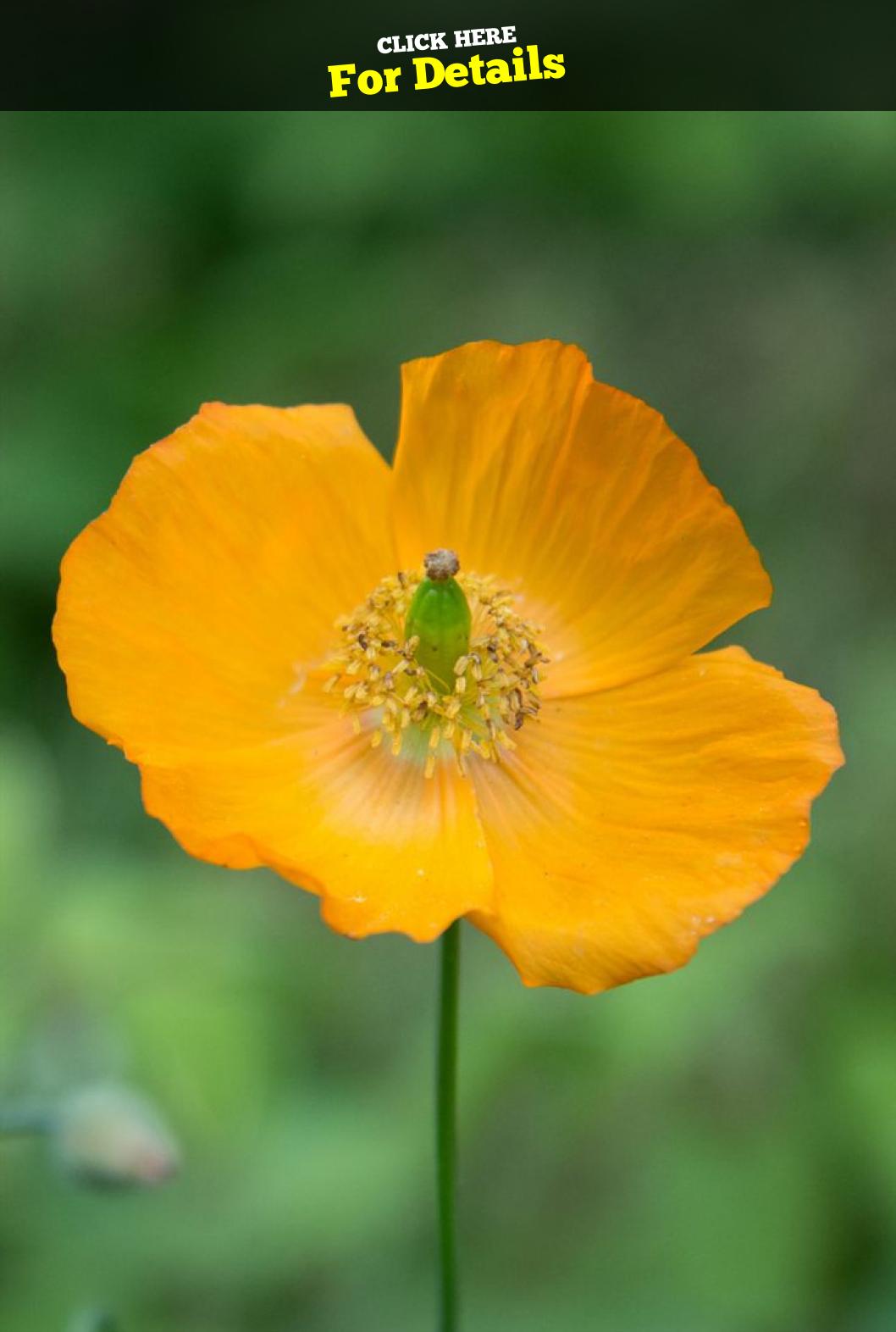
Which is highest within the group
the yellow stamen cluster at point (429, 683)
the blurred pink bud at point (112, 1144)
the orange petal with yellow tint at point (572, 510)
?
the orange petal with yellow tint at point (572, 510)

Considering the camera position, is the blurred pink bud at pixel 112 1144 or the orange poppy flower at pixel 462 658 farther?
the blurred pink bud at pixel 112 1144

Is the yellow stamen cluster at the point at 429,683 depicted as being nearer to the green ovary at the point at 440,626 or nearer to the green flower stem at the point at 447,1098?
the green ovary at the point at 440,626

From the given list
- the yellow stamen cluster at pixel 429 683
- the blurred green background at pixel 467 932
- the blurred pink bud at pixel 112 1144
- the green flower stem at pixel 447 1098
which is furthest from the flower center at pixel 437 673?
the blurred green background at pixel 467 932

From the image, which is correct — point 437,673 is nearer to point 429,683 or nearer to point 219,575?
point 429,683

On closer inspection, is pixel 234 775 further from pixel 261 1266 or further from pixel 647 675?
pixel 261 1266

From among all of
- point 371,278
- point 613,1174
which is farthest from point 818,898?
point 371,278

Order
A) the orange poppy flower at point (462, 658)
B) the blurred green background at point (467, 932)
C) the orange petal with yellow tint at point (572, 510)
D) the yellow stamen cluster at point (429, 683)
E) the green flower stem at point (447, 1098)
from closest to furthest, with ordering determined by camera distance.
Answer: the green flower stem at point (447, 1098)
the orange poppy flower at point (462, 658)
the orange petal with yellow tint at point (572, 510)
the yellow stamen cluster at point (429, 683)
the blurred green background at point (467, 932)
